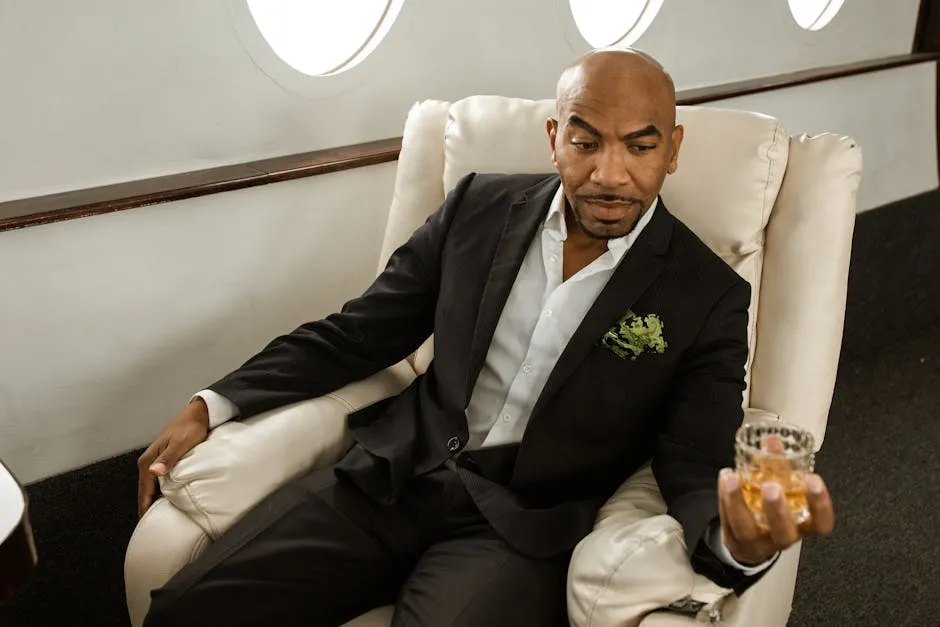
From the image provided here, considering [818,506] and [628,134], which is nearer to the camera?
[818,506]

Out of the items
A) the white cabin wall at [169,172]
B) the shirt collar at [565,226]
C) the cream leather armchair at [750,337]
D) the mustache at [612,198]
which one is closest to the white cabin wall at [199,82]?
the white cabin wall at [169,172]

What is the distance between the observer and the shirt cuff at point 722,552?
1.42 meters

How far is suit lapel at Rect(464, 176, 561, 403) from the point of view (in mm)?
1872

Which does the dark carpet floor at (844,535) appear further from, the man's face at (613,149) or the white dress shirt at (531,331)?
the man's face at (613,149)

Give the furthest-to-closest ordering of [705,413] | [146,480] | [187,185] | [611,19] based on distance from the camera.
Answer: [611,19] < [187,185] < [146,480] < [705,413]

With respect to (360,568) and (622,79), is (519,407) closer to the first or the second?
(360,568)

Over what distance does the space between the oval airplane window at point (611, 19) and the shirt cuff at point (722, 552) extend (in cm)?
205

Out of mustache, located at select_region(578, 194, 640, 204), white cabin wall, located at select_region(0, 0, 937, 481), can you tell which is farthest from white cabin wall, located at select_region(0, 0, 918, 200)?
mustache, located at select_region(578, 194, 640, 204)

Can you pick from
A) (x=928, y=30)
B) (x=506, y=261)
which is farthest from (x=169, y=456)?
(x=928, y=30)

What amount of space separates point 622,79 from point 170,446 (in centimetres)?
102

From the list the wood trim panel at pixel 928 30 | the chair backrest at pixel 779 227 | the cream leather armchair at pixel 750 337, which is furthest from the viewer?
the wood trim panel at pixel 928 30

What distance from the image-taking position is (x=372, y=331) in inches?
79.0

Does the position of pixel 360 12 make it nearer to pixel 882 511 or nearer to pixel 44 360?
pixel 44 360

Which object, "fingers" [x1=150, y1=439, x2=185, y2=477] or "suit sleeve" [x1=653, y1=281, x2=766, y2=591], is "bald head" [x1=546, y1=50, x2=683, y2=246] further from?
"fingers" [x1=150, y1=439, x2=185, y2=477]
